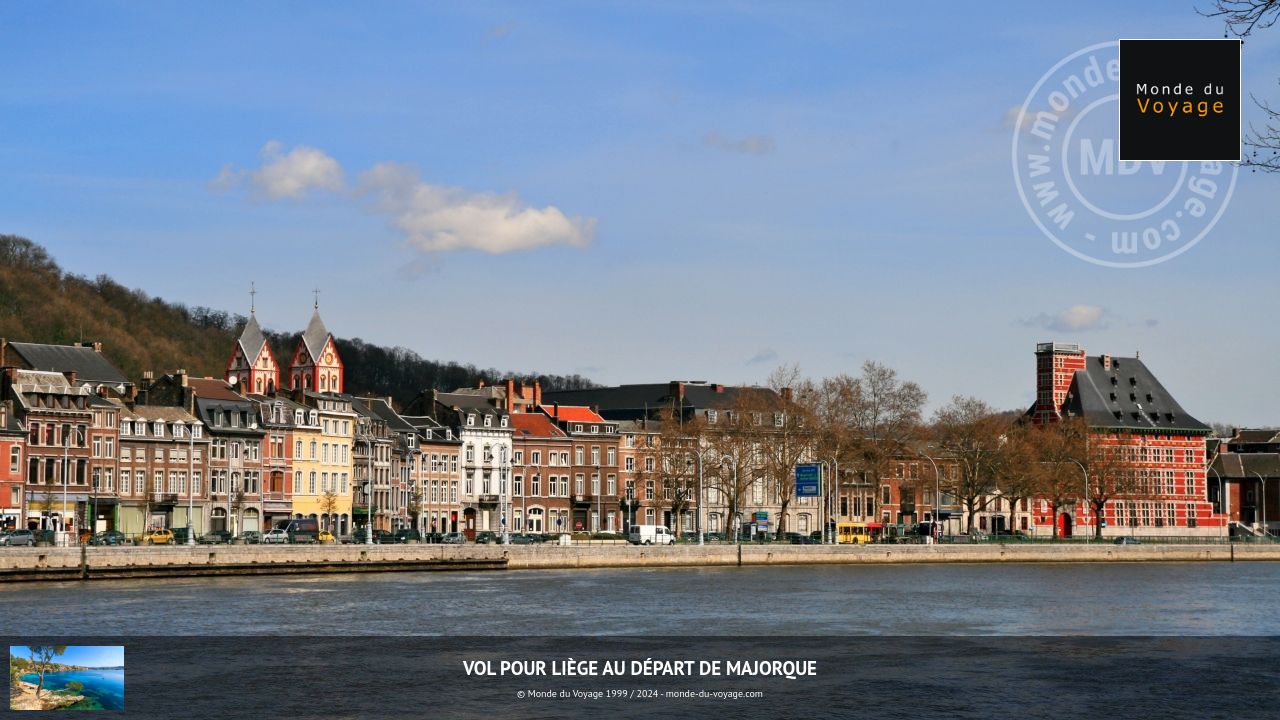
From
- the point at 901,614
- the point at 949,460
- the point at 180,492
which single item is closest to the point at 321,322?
the point at 180,492

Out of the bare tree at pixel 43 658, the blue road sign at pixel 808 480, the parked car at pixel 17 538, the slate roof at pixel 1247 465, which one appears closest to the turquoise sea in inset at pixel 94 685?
the bare tree at pixel 43 658

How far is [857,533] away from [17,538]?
69380 mm

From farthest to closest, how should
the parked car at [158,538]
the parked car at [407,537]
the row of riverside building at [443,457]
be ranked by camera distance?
the row of riverside building at [443,457] → the parked car at [407,537] → the parked car at [158,538]

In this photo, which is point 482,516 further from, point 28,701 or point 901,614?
point 28,701

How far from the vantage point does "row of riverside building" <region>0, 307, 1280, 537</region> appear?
106875 millimetres

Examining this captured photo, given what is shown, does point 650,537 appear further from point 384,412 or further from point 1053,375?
point 1053,375

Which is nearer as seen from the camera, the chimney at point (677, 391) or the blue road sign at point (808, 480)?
the blue road sign at point (808, 480)

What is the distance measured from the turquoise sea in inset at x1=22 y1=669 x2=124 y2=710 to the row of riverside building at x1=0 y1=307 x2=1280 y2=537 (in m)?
56.1

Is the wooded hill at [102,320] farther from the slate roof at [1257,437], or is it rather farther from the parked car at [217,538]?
the slate roof at [1257,437]

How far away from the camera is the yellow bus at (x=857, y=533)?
418 feet

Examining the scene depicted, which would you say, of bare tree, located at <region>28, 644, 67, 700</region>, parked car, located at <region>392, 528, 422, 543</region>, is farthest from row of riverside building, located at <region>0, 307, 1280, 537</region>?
bare tree, located at <region>28, 644, 67, 700</region>

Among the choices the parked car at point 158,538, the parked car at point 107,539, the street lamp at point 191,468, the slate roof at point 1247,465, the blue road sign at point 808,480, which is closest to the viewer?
the parked car at point 107,539

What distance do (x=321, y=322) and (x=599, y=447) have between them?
25.3 m

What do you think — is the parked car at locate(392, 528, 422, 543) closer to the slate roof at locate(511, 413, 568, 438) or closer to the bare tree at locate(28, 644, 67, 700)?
the slate roof at locate(511, 413, 568, 438)
